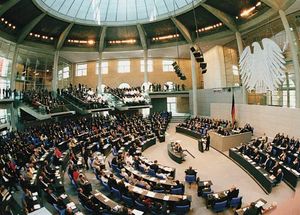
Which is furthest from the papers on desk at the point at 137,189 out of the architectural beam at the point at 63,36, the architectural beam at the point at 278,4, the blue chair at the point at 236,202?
the architectural beam at the point at 63,36

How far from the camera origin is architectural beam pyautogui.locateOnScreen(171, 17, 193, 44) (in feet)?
93.8

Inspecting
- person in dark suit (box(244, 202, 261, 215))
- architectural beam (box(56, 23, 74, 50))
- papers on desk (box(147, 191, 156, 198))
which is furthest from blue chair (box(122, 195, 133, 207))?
architectural beam (box(56, 23, 74, 50))

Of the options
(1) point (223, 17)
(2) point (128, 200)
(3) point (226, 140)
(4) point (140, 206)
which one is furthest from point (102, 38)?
(4) point (140, 206)

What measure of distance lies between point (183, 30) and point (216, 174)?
2016 cm

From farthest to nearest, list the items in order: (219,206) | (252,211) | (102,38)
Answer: (102,38), (219,206), (252,211)

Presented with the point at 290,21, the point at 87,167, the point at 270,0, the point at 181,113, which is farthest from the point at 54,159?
the point at 181,113

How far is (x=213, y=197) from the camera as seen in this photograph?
9836mm

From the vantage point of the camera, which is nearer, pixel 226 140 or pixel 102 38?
pixel 226 140

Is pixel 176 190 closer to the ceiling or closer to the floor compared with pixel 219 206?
closer to the ceiling

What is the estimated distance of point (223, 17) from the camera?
25.3 meters

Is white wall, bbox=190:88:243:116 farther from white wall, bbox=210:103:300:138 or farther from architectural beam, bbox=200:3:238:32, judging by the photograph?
architectural beam, bbox=200:3:238:32

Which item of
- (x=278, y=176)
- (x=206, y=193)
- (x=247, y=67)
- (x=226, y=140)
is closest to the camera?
(x=206, y=193)

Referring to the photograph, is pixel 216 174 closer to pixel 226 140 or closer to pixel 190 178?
pixel 190 178

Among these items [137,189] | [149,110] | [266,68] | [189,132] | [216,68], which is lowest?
[137,189]
